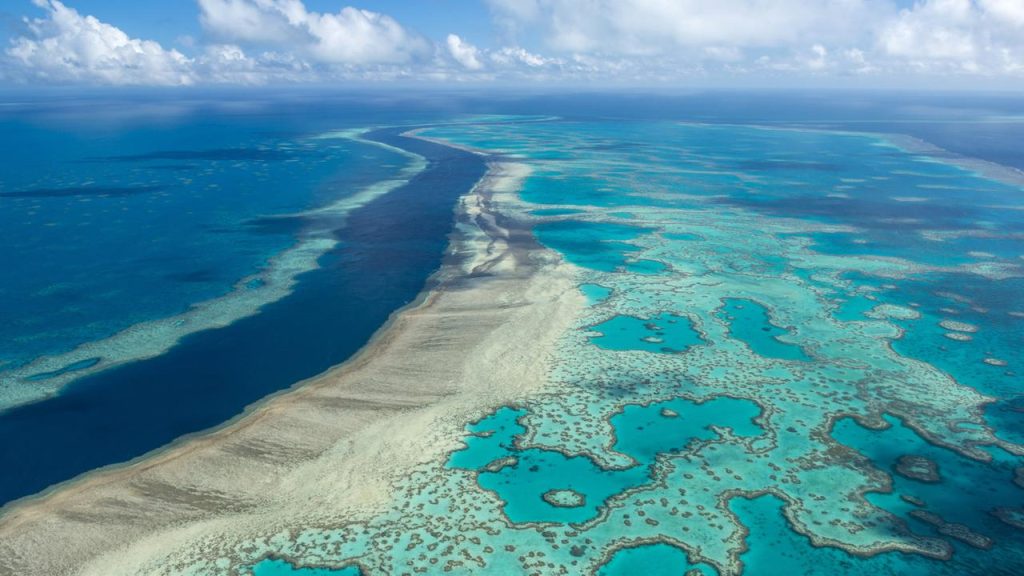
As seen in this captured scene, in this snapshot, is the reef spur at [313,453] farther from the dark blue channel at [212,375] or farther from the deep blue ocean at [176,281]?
the deep blue ocean at [176,281]

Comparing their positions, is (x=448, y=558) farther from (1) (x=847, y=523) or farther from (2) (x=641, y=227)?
(2) (x=641, y=227)

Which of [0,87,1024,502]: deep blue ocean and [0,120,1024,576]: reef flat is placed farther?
[0,87,1024,502]: deep blue ocean

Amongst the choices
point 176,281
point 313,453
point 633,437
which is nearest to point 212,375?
point 313,453

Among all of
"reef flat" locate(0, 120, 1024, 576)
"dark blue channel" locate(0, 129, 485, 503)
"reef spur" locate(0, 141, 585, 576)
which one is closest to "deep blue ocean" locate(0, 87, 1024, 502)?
"dark blue channel" locate(0, 129, 485, 503)

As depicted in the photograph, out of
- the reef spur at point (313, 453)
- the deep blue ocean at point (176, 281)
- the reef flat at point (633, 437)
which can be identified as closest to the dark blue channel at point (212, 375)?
the deep blue ocean at point (176, 281)

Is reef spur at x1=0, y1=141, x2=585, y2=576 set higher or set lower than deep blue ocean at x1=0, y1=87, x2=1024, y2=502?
lower

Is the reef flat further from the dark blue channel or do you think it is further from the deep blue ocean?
the deep blue ocean

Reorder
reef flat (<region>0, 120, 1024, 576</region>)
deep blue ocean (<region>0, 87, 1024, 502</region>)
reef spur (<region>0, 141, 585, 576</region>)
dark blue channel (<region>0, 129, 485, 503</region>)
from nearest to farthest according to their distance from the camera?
reef flat (<region>0, 120, 1024, 576</region>), reef spur (<region>0, 141, 585, 576</region>), dark blue channel (<region>0, 129, 485, 503</region>), deep blue ocean (<region>0, 87, 1024, 502</region>)
